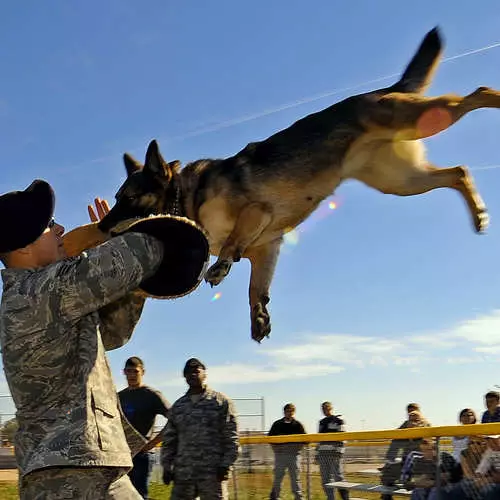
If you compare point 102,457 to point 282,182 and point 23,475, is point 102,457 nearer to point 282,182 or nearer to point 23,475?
point 23,475

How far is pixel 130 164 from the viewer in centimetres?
605

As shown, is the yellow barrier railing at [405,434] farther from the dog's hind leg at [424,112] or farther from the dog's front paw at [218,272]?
the dog's hind leg at [424,112]

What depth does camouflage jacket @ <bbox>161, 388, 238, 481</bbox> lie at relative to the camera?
6.69 m

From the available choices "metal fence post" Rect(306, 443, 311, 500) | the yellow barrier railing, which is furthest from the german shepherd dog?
"metal fence post" Rect(306, 443, 311, 500)

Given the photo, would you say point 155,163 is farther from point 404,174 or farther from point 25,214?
point 25,214

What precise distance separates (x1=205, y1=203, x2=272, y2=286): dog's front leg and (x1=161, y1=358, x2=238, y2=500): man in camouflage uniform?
4.50ft

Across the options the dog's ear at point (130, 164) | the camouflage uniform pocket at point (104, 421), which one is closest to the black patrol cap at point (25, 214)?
the camouflage uniform pocket at point (104, 421)

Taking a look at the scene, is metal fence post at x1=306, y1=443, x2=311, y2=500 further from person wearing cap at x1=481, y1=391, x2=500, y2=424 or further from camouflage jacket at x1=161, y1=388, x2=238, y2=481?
person wearing cap at x1=481, y1=391, x2=500, y2=424

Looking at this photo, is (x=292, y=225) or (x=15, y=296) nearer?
(x=15, y=296)

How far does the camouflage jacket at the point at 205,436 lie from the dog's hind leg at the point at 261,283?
4.33 feet

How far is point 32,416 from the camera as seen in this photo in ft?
7.39

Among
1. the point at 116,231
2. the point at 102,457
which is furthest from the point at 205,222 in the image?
the point at 102,457

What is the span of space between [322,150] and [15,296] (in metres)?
4.59

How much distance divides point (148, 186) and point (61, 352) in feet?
11.5
